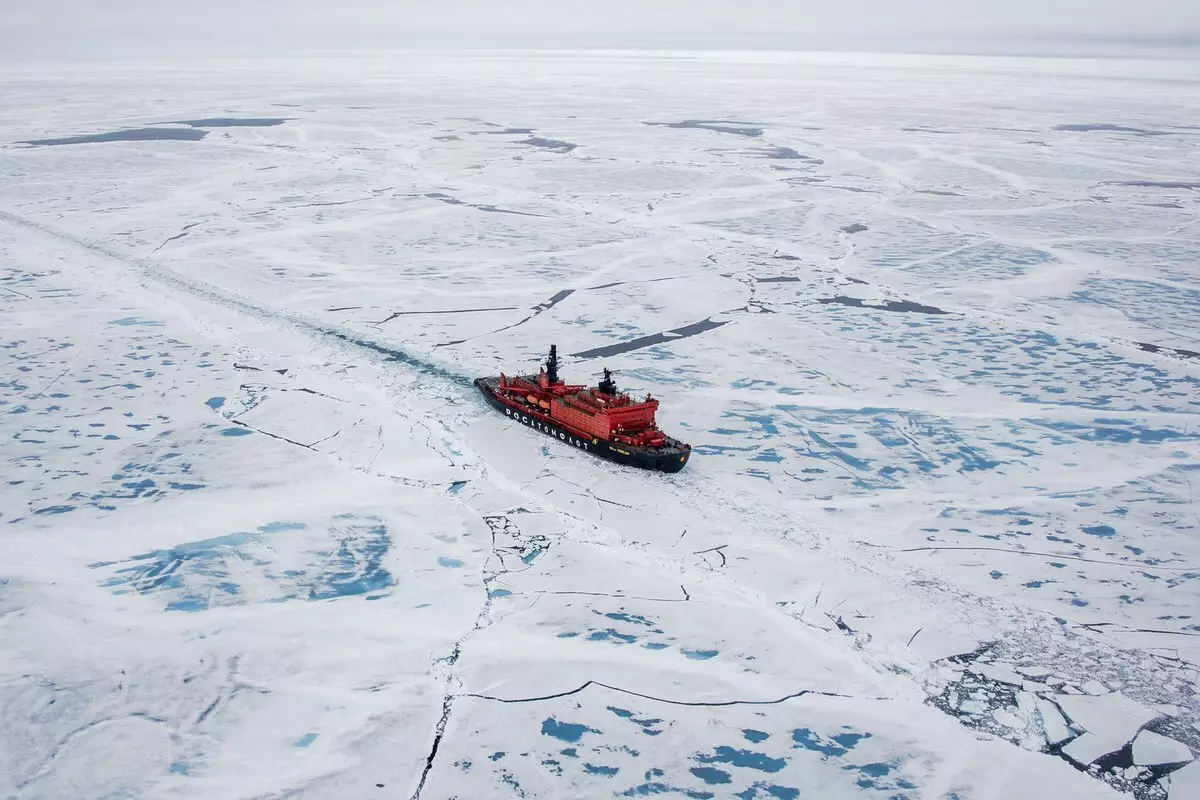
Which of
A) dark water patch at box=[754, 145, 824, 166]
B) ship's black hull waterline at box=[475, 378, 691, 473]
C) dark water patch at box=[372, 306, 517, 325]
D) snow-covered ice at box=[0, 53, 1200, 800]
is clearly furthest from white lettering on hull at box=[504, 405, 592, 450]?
dark water patch at box=[754, 145, 824, 166]

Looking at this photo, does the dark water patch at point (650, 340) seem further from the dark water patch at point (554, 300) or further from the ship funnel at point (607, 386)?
the ship funnel at point (607, 386)

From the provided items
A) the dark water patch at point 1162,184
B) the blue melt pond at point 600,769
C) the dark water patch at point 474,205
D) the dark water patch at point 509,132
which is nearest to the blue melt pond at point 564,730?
the blue melt pond at point 600,769

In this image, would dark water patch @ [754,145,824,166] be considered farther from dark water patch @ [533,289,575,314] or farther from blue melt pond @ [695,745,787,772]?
blue melt pond @ [695,745,787,772]

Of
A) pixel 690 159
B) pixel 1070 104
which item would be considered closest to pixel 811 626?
pixel 690 159

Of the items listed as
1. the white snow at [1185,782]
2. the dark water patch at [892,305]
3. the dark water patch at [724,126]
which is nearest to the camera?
the white snow at [1185,782]

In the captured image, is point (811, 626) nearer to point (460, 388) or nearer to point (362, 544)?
point (362, 544)

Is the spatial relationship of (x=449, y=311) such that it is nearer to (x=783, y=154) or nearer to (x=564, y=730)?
(x=564, y=730)
